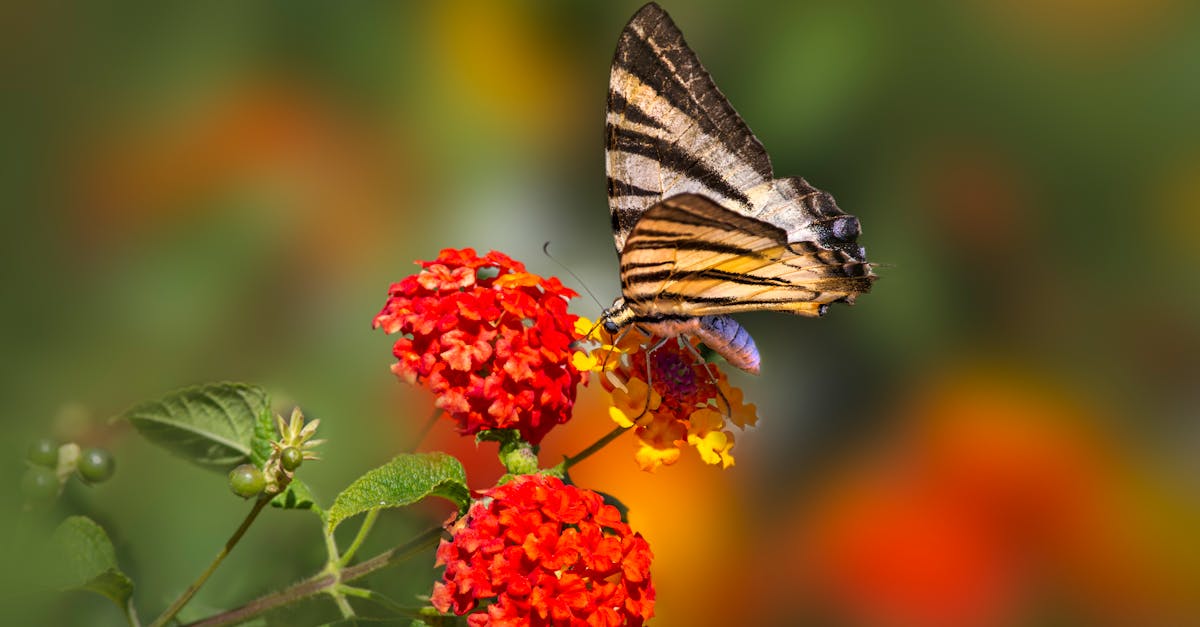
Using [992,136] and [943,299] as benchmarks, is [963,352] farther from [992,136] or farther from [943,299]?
[992,136]

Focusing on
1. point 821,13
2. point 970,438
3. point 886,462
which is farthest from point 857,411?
point 821,13

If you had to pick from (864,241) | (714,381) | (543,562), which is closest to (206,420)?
(543,562)

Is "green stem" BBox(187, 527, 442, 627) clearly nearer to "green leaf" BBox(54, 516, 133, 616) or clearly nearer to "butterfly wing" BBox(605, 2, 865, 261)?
"green leaf" BBox(54, 516, 133, 616)

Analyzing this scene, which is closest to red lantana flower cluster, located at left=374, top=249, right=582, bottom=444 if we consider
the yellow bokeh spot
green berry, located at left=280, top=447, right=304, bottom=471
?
the yellow bokeh spot

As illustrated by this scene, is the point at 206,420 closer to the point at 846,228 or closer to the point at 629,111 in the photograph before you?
the point at 629,111

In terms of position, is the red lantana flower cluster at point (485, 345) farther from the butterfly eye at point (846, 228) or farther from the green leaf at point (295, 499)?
the butterfly eye at point (846, 228)

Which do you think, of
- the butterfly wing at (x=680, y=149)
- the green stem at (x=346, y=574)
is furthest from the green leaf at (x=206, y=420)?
the butterfly wing at (x=680, y=149)
